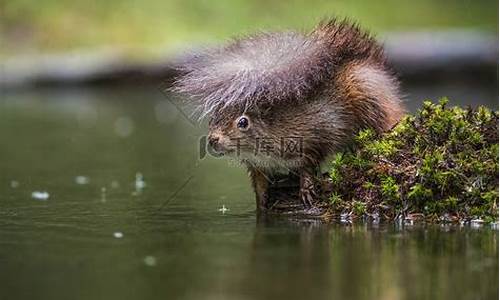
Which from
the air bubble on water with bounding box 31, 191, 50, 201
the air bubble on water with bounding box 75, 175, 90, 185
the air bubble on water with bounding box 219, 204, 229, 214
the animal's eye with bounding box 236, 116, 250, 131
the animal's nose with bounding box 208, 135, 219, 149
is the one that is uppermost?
the animal's eye with bounding box 236, 116, 250, 131

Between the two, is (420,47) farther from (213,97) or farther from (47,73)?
(213,97)

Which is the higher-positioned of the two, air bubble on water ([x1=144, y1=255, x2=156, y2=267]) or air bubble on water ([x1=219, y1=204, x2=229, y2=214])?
air bubble on water ([x1=219, y1=204, x2=229, y2=214])

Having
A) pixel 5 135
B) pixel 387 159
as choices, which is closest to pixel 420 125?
pixel 387 159

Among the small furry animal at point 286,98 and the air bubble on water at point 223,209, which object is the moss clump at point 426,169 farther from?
the air bubble on water at point 223,209

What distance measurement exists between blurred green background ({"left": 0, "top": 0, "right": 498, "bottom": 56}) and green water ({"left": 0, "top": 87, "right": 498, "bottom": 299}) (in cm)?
1725

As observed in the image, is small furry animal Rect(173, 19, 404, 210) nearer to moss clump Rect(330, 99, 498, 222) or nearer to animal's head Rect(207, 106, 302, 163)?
animal's head Rect(207, 106, 302, 163)

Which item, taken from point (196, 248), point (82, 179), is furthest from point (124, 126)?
point (196, 248)

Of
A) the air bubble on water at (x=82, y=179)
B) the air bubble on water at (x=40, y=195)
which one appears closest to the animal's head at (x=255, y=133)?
the air bubble on water at (x=40, y=195)

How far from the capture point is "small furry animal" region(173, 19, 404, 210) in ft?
28.4

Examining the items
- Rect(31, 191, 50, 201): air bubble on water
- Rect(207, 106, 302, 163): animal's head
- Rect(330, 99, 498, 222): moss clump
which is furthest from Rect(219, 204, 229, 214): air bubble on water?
Rect(31, 191, 50, 201): air bubble on water

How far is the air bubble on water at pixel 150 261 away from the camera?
7020mm

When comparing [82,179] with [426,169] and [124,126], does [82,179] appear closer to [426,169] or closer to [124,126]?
[426,169]

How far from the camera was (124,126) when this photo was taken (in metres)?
18.8

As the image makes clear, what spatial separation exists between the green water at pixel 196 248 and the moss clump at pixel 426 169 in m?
0.34
